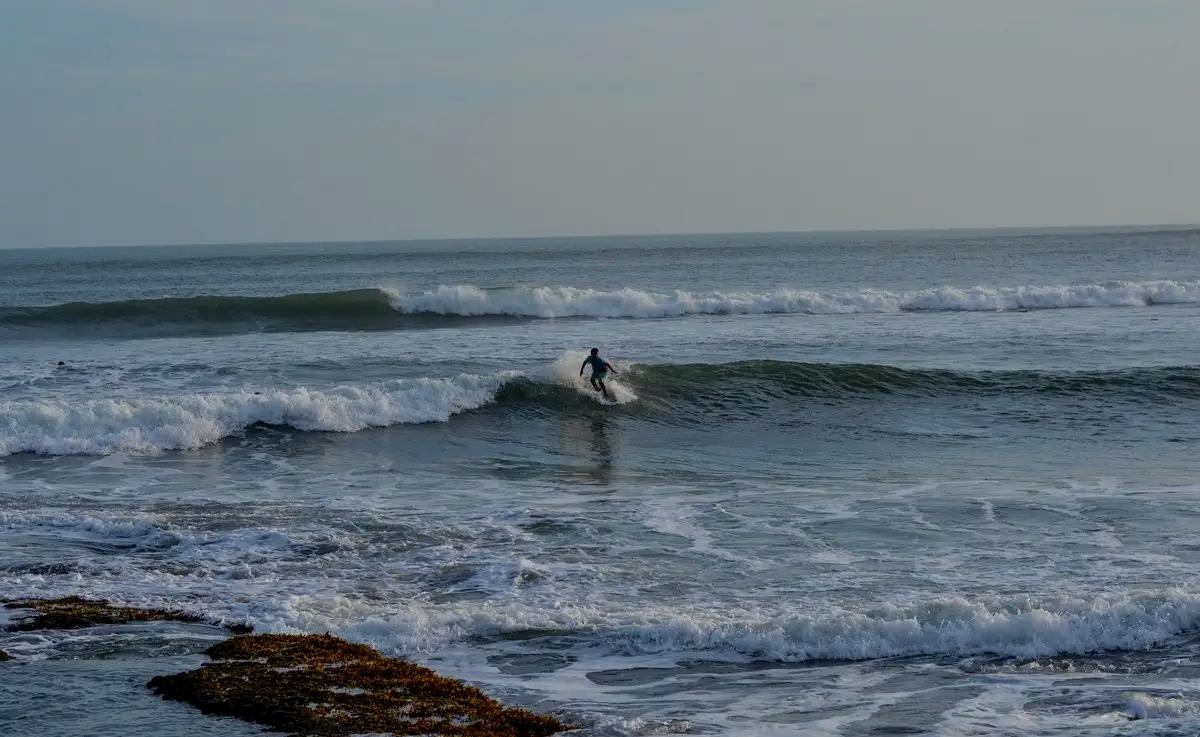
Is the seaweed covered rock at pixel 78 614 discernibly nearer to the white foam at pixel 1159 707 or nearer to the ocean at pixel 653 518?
the ocean at pixel 653 518

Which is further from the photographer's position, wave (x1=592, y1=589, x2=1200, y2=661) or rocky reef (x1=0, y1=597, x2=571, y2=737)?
wave (x1=592, y1=589, x2=1200, y2=661)

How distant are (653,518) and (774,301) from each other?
32.3m

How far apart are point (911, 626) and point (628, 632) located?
91.0 inches

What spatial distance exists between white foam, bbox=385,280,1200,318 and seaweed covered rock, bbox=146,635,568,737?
35.5 meters

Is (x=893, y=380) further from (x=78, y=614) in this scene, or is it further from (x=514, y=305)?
(x=514, y=305)

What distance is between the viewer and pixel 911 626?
9.84m

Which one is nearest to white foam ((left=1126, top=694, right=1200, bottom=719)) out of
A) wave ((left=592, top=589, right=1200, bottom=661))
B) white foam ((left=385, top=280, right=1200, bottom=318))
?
wave ((left=592, top=589, right=1200, bottom=661))

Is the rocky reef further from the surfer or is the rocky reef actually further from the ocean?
the surfer

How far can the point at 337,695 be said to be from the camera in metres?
8.20

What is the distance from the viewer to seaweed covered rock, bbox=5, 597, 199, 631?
9.73m

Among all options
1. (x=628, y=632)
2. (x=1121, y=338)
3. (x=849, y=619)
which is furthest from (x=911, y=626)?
(x=1121, y=338)

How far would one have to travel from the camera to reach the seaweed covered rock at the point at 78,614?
31.9 feet

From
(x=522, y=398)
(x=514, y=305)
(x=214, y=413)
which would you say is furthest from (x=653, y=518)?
(x=514, y=305)

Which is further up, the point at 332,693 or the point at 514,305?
the point at 514,305
